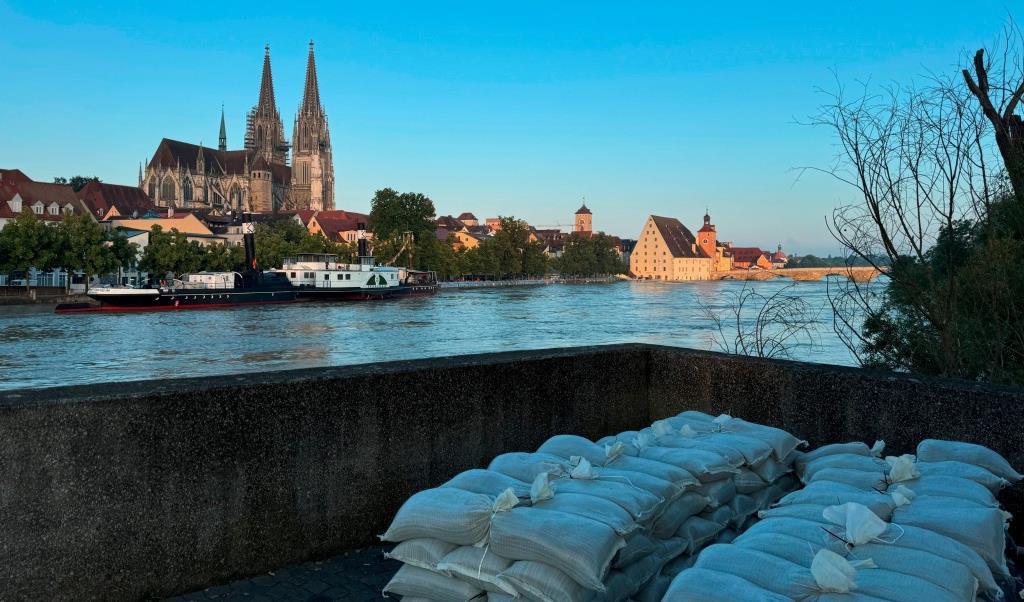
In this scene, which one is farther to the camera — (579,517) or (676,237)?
(676,237)

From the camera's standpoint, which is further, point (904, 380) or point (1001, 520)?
point (904, 380)

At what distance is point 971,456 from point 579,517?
5.83 ft

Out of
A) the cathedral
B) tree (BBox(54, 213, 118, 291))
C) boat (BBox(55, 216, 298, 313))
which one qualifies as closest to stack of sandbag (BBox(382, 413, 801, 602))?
boat (BBox(55, 216, 298, 313))

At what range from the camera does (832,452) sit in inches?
145

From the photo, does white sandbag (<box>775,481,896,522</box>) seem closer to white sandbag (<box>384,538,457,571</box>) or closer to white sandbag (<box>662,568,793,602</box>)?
white sandbag (<box>662,568,793,602</box>)

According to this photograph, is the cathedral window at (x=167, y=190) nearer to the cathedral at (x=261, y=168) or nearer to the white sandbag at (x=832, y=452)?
the cathedral at (x=261, y=168)

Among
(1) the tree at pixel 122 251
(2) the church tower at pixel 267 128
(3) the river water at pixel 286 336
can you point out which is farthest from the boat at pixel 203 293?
(2) the church tower at pixel 267 128

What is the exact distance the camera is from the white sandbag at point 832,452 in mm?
3617

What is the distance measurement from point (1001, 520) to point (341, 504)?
8.63ft

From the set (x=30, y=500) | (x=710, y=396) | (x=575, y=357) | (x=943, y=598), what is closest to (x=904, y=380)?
(x=710, y=396)

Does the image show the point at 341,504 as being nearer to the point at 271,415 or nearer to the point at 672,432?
the point at 271,415

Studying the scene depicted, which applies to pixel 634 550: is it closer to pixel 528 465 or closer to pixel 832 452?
pixel 528 465

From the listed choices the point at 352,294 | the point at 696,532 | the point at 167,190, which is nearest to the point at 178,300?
the point at 352,294

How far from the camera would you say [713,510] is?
3494 millimetres
